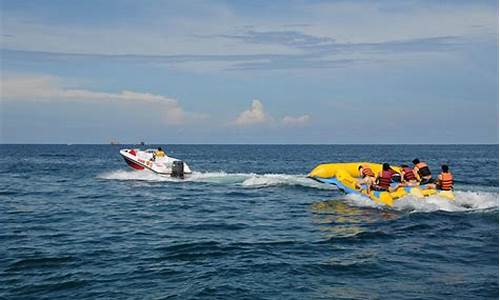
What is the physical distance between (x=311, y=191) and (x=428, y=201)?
26.6 ft

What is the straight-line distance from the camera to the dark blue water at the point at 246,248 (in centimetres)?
901

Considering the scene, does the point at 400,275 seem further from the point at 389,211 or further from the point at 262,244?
the point at 389,211

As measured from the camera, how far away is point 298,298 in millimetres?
8469

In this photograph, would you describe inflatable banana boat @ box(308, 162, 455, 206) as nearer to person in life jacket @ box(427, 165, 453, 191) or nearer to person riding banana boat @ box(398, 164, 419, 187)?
person in life jacket @ box(427, 165, 453, 191)

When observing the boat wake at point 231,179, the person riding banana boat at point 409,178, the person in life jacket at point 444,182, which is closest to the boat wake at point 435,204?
the person in life jacket at point 444,182

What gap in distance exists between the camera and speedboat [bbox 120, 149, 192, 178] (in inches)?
1187

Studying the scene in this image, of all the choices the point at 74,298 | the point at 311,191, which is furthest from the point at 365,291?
the point at 311,191

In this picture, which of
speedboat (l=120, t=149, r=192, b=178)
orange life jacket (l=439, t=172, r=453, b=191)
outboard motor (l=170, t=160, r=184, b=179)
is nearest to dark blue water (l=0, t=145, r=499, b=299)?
orange life jacket (l=439, t=172, r=453, b=191)

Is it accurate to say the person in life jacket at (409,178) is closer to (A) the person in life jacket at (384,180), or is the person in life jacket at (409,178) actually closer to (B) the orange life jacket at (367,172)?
(A) the person in life jacket at (384,180)

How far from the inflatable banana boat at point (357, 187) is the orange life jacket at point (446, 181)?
20 centimetres

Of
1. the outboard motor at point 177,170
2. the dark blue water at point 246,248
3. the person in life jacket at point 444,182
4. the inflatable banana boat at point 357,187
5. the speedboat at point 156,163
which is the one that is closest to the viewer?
the dark blue water at point 246,248

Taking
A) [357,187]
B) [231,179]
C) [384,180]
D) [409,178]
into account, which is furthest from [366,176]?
[231,179]

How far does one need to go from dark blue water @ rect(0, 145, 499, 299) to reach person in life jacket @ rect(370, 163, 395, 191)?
2.93 ft

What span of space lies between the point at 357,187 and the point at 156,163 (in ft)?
49.8
